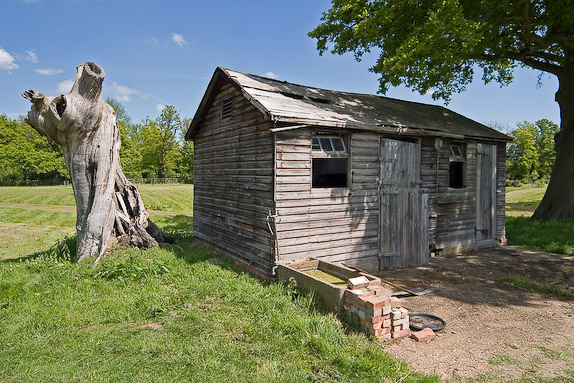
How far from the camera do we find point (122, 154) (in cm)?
4791

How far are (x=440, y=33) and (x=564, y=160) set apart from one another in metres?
10.1

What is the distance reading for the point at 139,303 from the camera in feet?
19.8

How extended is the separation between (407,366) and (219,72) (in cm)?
852

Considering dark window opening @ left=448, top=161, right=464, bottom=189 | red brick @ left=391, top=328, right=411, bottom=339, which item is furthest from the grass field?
red brick @ left=391, top=328, right=411, bottom=339

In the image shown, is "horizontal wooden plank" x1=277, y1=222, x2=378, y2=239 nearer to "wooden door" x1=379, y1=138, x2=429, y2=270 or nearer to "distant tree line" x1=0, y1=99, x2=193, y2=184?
"wooden door" x1=379, y1=138, x2=429, y2=270

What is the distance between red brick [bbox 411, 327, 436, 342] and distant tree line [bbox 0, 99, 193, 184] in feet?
159

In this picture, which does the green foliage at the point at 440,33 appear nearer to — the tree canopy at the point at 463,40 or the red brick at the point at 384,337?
the tree canopy at the point at 463,40

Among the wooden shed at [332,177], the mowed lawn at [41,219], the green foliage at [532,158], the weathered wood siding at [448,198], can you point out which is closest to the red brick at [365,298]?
the wooden shed at [332,177]

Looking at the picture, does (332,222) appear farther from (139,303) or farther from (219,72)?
(219,72)

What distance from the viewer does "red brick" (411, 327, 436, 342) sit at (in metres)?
5.29

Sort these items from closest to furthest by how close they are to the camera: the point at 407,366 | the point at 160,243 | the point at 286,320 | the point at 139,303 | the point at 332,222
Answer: the point at 407,366 → the point at 286,320 → the point at 139,303 → the point at 332,222 → the point at 160,243

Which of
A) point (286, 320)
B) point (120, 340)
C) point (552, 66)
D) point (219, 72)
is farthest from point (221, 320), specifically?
point (552, 66)

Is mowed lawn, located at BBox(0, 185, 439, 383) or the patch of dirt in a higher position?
mowed lawn, located at BBox(0, 185, 439, 383)

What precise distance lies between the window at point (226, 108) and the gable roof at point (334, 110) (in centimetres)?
55
